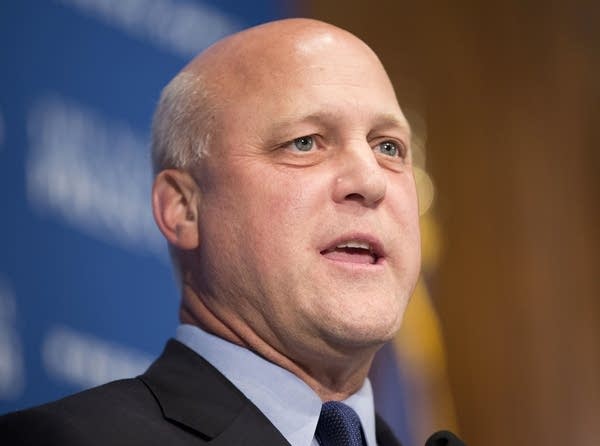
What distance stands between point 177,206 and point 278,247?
271 millimetres

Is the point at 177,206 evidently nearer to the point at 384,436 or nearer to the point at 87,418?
the point at 87,418

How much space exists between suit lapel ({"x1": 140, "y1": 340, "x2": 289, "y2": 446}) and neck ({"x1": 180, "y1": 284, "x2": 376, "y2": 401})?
0.24 feet

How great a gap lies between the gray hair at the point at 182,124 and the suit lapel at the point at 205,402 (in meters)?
0.36

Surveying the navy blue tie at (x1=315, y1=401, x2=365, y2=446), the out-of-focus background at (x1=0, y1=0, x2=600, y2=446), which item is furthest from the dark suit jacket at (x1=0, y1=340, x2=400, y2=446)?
the out-of-focus background at (x1=0, y1=0, x2=600, y2=446)

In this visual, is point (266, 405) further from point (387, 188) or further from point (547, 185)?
point (547, 185)

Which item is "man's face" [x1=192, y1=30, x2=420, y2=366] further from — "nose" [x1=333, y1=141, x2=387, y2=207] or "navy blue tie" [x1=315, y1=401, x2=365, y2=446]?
"navy blue tie" [x1=315, y1=401, x2=365, y2=446]

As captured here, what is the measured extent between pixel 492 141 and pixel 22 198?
1704 mm

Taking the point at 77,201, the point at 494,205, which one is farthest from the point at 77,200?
the point at 494,205

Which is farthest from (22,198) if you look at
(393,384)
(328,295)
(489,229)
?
(489,229)

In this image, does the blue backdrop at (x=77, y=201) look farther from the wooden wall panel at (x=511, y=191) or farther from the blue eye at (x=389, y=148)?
the wooden wall panel at (x=511, y=191)

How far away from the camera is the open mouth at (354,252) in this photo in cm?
171

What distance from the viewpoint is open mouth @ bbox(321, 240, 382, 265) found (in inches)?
67.4

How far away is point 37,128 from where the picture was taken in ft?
7.00

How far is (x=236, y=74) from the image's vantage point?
1848mm
